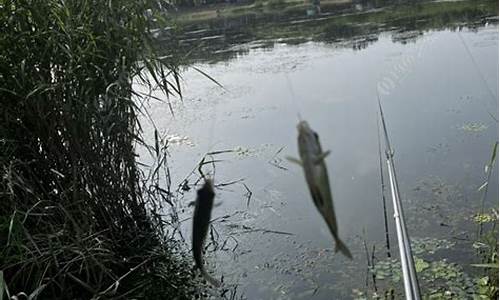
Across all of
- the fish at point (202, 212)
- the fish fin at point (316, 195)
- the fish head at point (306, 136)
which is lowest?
the fish at point (202, 212)

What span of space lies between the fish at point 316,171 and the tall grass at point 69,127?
2.00 meters

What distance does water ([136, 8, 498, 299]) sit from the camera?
2811 millimetres

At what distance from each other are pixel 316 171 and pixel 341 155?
1223mm

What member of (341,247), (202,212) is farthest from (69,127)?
(341,247)

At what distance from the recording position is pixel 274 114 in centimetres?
403

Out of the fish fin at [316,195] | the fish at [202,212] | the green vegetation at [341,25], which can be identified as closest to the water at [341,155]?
the fish at [202,212]

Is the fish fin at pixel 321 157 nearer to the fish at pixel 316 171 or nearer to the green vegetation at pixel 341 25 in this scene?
the fish at pixel 316 171

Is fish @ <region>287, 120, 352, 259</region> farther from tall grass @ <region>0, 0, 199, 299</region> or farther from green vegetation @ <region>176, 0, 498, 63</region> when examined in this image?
green vegetation @ <region>176, 0, 498, 63</region>

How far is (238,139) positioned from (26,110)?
2.04 meters

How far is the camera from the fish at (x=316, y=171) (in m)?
0.28

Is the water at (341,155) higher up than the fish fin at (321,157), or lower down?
lower down

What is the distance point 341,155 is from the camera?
4.89ft

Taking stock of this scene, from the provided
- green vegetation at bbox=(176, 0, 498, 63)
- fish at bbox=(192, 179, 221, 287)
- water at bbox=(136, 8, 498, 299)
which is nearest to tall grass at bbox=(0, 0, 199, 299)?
water at bbox=(136, 8, 498, 299)

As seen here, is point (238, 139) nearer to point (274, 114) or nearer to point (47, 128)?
point (274, 114)
